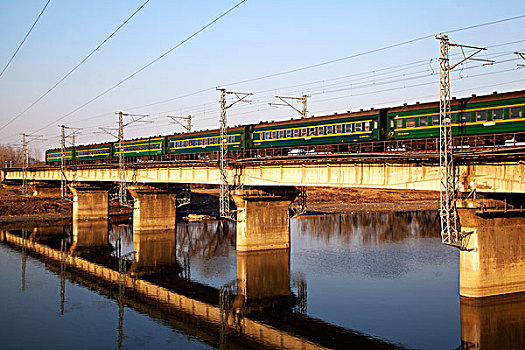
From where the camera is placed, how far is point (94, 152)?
89500 millimetres

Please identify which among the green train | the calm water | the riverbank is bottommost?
the calm water

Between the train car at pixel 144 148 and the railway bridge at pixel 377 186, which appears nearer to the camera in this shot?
the railway bridge at pixel 377 186

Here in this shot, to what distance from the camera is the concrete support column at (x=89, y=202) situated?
86.0 meters

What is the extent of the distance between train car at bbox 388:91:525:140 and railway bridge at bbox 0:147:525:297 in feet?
10.0

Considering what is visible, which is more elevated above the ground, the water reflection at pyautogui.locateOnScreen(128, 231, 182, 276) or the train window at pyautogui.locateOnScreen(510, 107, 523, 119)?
the train window at pyautogui.locateOnScreen(510, 107, 523, 119)

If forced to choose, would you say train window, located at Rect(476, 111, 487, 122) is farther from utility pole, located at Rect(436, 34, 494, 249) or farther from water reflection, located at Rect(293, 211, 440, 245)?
water reflection, located at Rect(293, 211, 440, 245)

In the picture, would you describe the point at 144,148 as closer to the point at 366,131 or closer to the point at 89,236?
the point at 89,236

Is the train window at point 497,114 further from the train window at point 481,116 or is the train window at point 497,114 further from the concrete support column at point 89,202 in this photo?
Result: the concrete support column at point 89,202

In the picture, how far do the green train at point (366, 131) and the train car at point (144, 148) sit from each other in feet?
0.82

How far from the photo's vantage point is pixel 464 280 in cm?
3297

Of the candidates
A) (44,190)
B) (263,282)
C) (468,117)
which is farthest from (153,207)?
(44,190)

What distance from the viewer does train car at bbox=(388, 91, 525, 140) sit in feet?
105

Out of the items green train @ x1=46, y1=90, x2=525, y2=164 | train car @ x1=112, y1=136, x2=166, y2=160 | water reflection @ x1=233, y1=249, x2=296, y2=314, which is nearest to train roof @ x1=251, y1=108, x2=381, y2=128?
green train @ x1=46, y1=90, x2=525, y2=164

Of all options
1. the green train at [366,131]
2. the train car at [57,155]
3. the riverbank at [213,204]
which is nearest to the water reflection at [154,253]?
the green train at [366,131]
